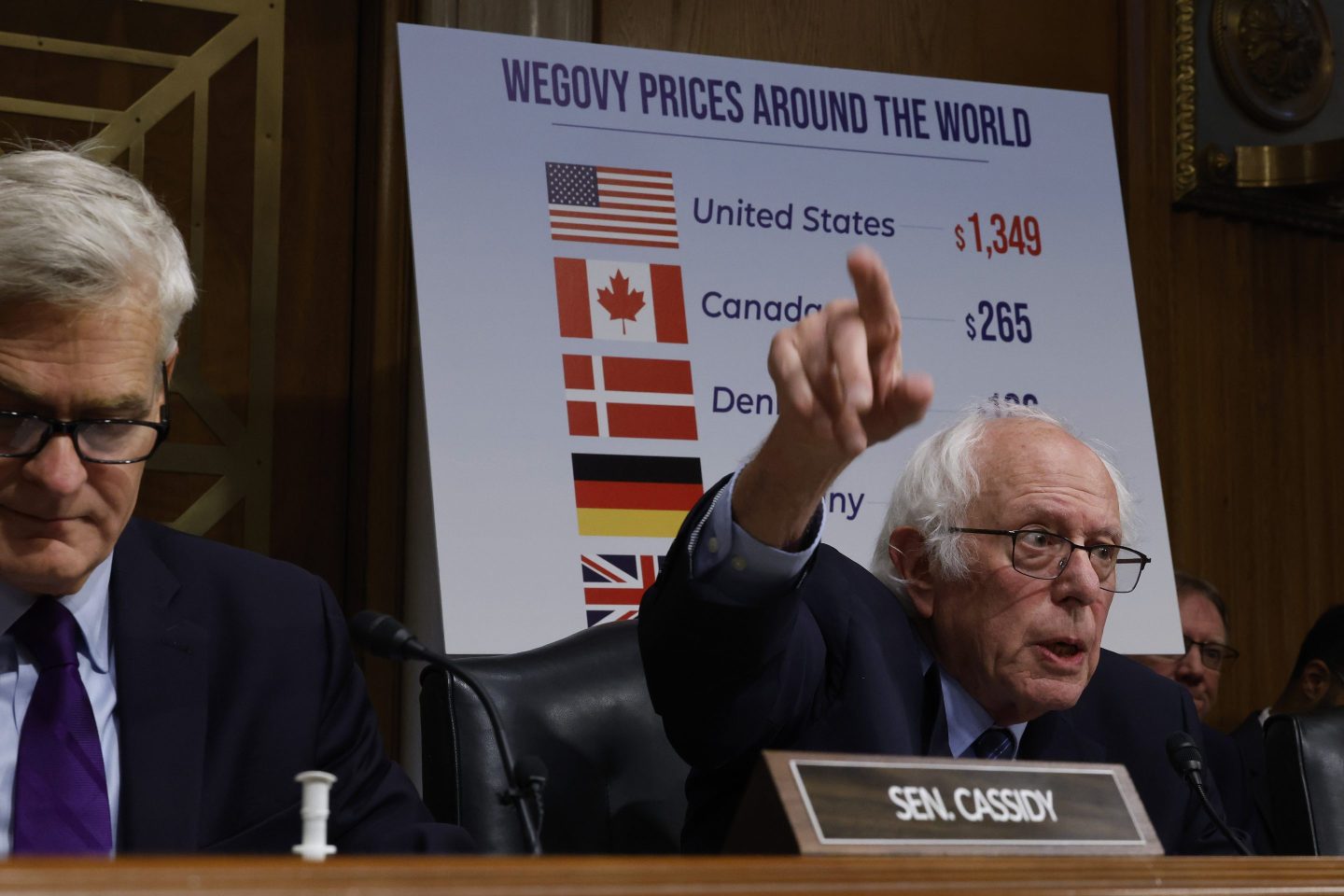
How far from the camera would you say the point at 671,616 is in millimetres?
1681

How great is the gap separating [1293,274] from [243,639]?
158 inches

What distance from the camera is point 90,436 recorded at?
161cm

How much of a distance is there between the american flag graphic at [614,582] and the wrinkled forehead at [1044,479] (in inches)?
42.8

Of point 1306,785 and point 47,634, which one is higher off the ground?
point 47,634

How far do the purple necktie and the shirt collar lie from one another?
0.01 meters

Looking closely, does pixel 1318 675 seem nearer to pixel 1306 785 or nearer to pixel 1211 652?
pixel 1211 652

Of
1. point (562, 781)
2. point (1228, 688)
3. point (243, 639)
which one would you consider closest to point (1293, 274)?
point (1228, 688)

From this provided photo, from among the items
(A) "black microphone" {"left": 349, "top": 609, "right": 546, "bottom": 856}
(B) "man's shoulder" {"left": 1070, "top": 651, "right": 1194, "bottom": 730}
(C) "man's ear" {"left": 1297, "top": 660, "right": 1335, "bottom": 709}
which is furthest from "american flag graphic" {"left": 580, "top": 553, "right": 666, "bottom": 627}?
(C) "man's ear" {"left": 1297, "top": 660, "right": 1335, "bottom": 709}

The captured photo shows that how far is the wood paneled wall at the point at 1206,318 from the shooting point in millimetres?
4438

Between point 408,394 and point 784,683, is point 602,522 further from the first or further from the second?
point 784,683

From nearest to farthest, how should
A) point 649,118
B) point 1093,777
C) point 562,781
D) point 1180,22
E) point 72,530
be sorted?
point 1093,777, point 72,530, point 562,781, point 649,118, point 1180,22

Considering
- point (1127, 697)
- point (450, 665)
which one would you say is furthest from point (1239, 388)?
point (450, 665)

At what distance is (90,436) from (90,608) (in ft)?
0.66

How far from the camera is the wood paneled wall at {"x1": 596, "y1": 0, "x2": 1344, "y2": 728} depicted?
14.6ft
